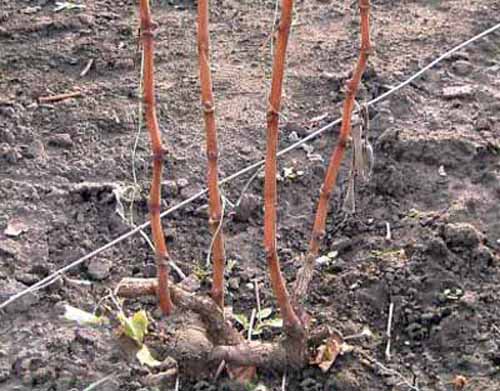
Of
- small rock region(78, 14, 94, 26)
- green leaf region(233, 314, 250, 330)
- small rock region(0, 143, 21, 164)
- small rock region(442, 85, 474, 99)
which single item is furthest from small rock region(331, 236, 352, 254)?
small rock region(78, 14, 94, 26)

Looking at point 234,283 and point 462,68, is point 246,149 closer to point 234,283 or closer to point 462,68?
point 234,283

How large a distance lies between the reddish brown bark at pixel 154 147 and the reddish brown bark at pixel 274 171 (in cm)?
24

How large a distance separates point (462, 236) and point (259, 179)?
652 mm

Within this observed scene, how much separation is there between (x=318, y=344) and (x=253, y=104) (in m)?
1.24

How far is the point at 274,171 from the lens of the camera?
211 cm

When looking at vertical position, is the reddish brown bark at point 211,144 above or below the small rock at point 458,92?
above

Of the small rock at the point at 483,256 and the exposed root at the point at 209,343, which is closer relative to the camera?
the exposed root at the point at 209,343

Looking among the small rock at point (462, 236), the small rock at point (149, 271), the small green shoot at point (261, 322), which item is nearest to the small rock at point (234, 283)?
the small green shoot at point (261, 322)

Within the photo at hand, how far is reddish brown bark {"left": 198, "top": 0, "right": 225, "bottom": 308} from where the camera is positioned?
1997mm

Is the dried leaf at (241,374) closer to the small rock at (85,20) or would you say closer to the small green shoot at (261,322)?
the small green shoot at (261,322)

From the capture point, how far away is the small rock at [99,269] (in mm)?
2689

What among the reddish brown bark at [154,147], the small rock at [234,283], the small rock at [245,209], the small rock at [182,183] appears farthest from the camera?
the small rock at [182,183]

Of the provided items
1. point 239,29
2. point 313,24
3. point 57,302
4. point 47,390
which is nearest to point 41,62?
point 239,29

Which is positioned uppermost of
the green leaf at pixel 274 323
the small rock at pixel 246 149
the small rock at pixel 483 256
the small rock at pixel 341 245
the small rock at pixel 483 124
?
the small rock at pixel 483 124
